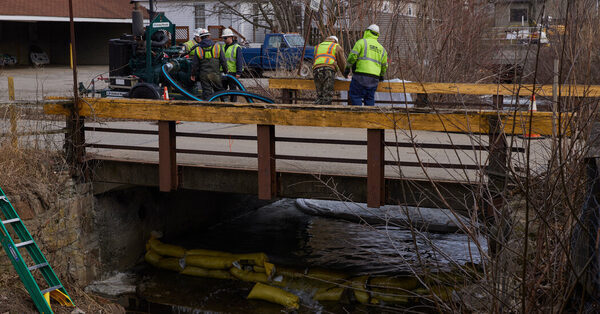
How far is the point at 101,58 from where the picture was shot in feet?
112

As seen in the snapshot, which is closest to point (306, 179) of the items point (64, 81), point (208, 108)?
point (208, 108)

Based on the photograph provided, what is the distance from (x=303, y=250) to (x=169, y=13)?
30.6 metres

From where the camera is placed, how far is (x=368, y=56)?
35.4ft

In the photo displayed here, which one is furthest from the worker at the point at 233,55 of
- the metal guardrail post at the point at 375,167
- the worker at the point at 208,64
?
the metal guardrail post at the point at 375,167

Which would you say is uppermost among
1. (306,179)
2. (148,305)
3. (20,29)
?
(20,29)

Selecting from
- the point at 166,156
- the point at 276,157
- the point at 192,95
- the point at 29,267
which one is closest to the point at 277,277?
the point at 276,157

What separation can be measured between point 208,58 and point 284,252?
14.2 feet

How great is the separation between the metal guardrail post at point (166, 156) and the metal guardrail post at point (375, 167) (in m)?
2.50

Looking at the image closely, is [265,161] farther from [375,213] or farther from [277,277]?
[375,213]

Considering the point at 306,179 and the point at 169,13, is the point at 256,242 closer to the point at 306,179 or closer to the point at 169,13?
the point at 306,179

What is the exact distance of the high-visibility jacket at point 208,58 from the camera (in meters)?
12.8

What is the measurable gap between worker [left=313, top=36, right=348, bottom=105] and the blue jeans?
17.5 inches

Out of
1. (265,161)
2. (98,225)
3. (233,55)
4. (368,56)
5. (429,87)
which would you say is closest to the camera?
(265,161)

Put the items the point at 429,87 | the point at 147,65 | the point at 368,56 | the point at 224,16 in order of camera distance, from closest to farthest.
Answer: the point at 368,56 → the point at 429,87 → the point at 147,65 → the point at 224,16
